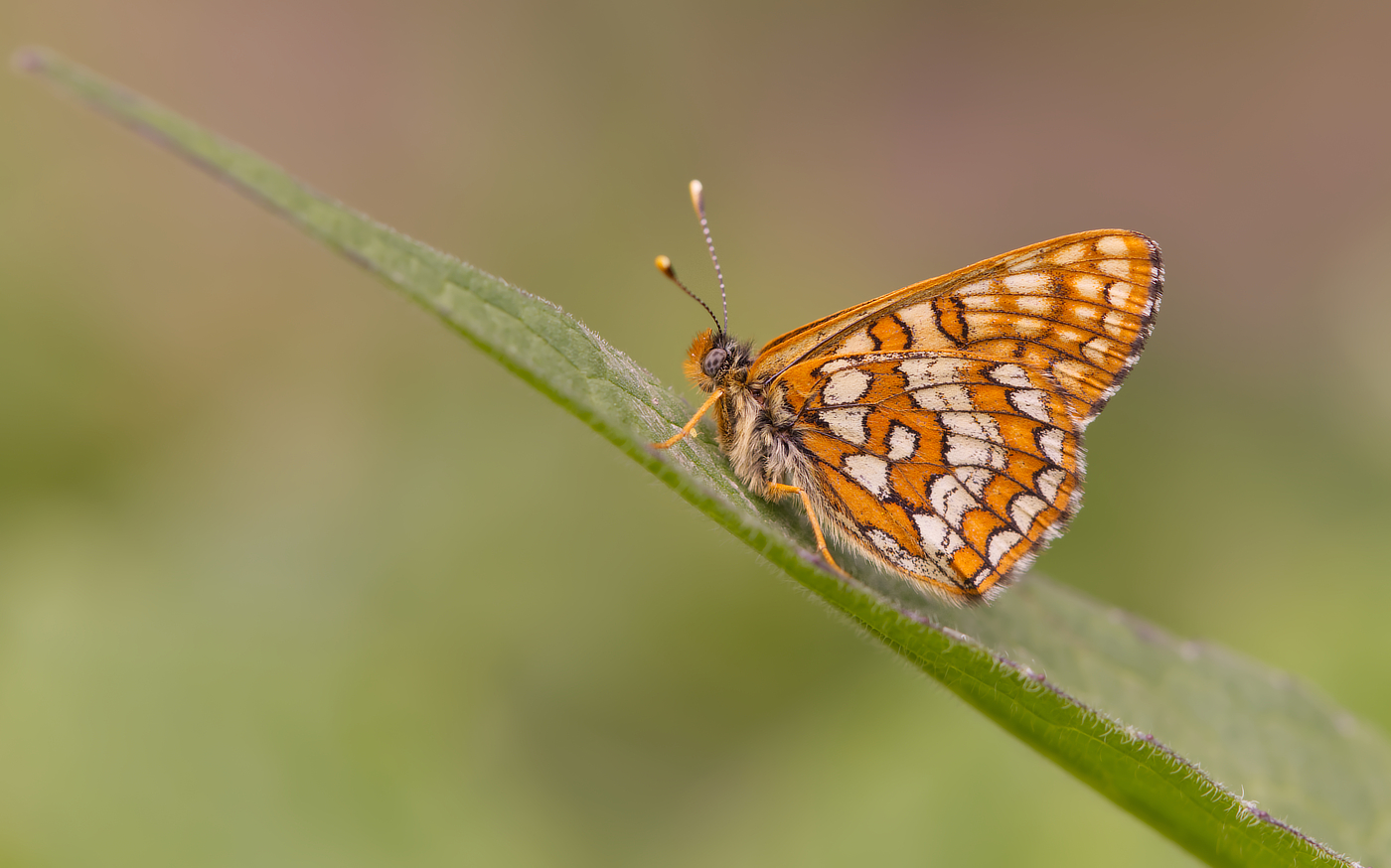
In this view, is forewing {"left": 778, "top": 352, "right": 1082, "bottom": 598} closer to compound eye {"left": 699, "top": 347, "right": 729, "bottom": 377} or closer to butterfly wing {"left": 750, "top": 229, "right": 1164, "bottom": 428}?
butterfly wing {"left": 750, "top": 229, "right": 1164, "bottom": 428}


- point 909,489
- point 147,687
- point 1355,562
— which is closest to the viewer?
point 909,489

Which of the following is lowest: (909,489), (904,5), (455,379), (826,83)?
(909,489)

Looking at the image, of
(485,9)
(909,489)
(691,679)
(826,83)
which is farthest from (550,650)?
(826,83)

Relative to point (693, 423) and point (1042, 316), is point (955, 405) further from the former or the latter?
point (693, 423)

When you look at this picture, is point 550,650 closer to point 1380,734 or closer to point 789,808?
point 789,808

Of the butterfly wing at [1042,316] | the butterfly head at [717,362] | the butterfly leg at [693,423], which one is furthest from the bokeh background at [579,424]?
the butterfly wing at [1042,316]

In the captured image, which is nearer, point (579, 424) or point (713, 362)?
point (713, 362)

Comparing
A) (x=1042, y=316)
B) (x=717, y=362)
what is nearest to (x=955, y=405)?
(x=1042, y=316)

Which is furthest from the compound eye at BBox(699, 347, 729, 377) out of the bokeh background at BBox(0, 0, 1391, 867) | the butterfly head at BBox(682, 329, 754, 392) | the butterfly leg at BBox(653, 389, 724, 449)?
the bokeh background at BBox(0, 0, 1391, 867)
